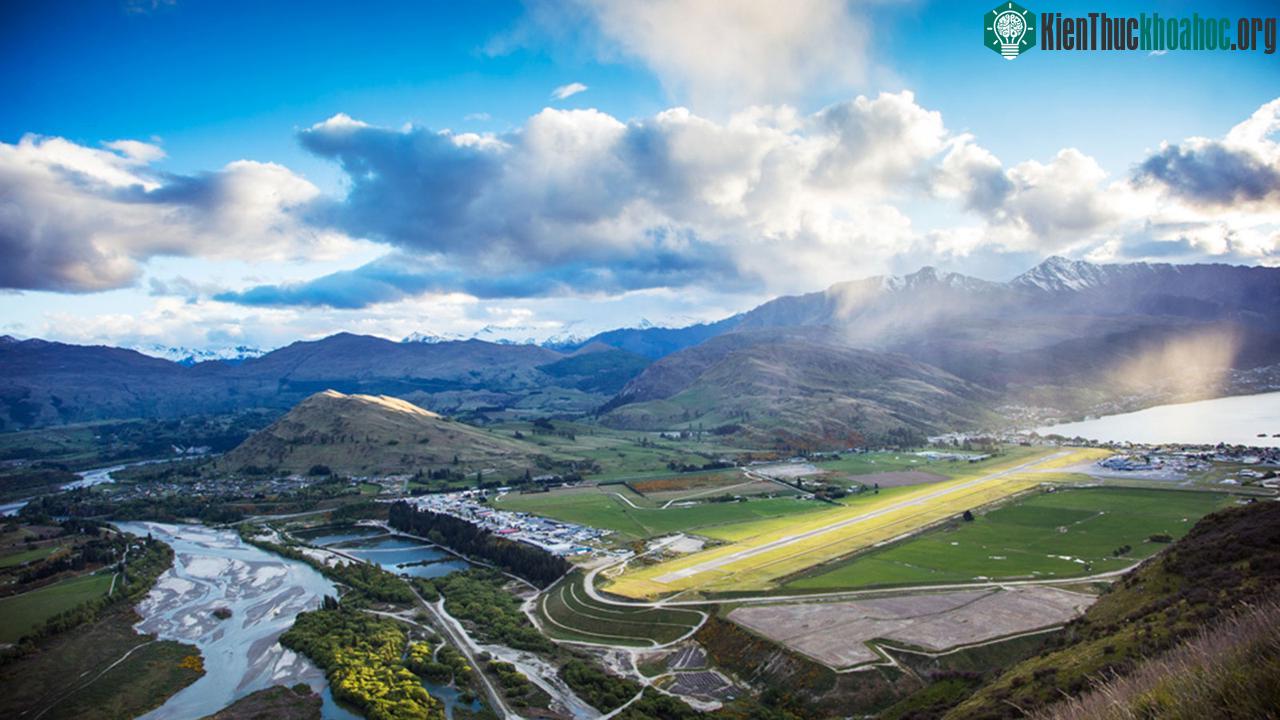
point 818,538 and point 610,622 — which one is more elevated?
point 818,538

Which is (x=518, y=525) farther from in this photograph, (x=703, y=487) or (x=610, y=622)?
(x=610, y=622)

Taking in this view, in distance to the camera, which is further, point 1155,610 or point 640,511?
point 640,511

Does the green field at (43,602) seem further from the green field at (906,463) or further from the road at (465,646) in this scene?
the green field at (906,463)

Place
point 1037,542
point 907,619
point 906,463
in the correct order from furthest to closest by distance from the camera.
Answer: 1. point 906,463
2. point 1037,542
3. point 907,619

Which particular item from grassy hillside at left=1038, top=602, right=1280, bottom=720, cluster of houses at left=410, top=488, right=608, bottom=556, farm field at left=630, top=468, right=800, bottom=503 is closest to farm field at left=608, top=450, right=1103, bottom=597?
cluster of houses at left=410, top=488, right=608, bottom=556

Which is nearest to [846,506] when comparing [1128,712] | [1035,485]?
[1035,485]

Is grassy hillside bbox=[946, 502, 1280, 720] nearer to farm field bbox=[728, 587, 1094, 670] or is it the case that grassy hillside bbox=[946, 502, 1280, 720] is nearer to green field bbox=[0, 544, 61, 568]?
farm field bbox=[728, 587, 1094, 670]

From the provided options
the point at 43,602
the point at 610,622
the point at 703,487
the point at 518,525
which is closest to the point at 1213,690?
the point at 610,622
